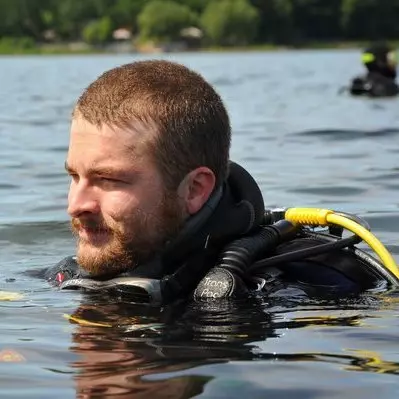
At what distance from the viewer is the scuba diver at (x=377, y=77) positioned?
21.6m

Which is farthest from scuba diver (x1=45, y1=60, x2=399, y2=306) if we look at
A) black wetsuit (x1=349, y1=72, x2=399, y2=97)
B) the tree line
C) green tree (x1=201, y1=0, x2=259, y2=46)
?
green tree (x1=201, y1=0, x2=259, y2=46)

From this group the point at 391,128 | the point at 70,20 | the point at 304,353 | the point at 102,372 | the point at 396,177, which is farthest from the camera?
the point at 70,20

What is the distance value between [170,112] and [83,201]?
43 cm

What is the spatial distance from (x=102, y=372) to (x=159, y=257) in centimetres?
81

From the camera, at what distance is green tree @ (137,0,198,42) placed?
404 feet

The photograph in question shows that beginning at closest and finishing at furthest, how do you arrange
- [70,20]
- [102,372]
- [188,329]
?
[102,372] → [188,329] → [70,20]

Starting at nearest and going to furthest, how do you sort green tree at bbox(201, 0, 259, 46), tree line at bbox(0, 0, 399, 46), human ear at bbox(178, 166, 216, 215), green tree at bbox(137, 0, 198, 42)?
human ear at bbox(178, 166, 216, 215)
green tree at bbox(201, 0, 259, 46)
tree line at bbox(0, 0, 399, 46)
green tree at bbox(137, 0, 198, 42)

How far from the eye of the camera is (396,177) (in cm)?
1013

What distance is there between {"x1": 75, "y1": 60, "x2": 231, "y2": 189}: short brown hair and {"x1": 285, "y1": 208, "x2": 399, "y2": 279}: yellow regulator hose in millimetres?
416

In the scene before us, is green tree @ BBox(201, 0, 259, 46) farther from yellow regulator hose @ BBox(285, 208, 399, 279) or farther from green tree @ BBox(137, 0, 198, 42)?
yellow regulator hose @ BBox(285, 208, 399, 279)

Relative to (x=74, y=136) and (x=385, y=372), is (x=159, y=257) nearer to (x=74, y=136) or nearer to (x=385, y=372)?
(x=74, y=136)

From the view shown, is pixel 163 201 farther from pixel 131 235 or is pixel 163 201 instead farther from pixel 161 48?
pixel 161 48

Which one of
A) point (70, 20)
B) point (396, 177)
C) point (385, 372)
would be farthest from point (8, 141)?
point (70, 20)

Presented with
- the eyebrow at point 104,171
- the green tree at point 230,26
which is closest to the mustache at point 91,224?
the eyebrow at point 104,171
